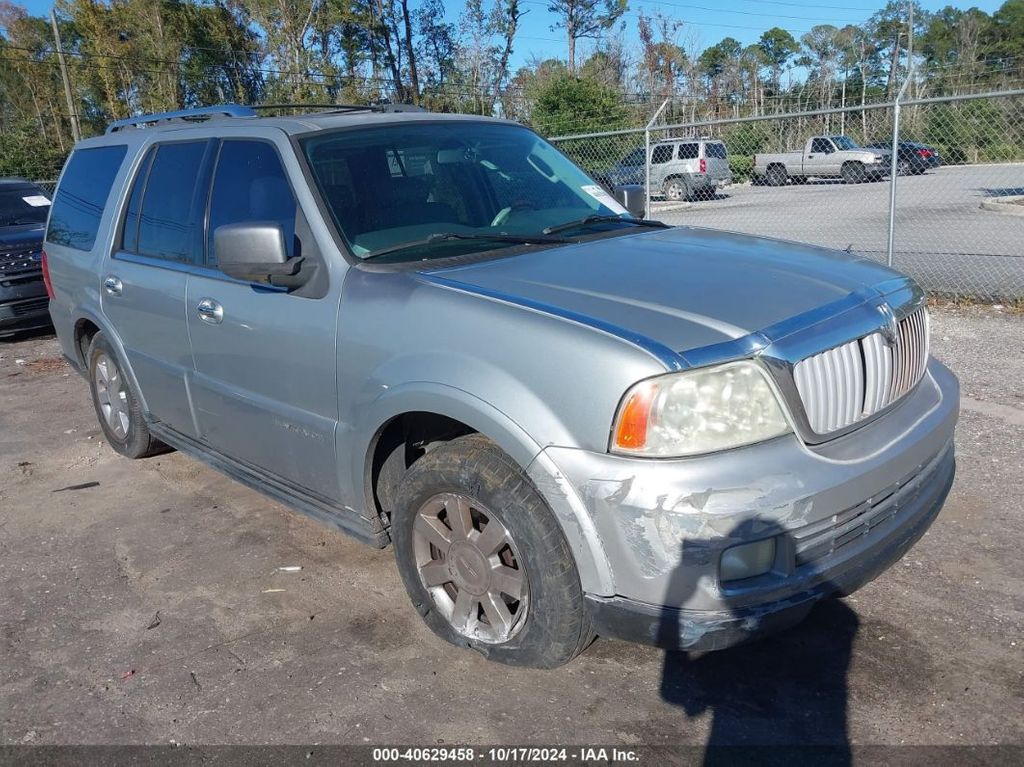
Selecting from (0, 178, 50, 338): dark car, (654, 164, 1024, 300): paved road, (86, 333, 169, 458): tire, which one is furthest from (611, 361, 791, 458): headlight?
(0, 178, 50, 338): dark car

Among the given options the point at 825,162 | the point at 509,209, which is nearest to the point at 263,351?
the point at 509,209

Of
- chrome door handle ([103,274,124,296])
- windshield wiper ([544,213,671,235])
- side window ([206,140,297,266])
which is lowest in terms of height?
chrome door handle ([103,274,124,296])

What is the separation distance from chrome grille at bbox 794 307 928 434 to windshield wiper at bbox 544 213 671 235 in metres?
1.34

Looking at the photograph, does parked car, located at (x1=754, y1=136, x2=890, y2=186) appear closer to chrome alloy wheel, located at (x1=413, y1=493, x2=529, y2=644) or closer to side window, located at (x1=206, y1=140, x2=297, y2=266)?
side window, located at (x1=206, y1=140, x2=297, y2=266)

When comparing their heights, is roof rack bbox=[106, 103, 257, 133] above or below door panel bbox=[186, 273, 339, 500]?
above

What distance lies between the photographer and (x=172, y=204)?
4.34 meters

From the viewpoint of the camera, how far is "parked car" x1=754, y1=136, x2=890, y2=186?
744 inches

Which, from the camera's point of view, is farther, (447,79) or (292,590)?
(447,79)

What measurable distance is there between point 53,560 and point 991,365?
6.27 metres

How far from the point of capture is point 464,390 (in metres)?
2.80

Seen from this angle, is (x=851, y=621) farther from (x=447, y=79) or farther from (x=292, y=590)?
(x=447, y=79)

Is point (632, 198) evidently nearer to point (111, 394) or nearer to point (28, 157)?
point (111, 394)

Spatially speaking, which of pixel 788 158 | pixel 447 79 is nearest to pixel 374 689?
pixel 788 158

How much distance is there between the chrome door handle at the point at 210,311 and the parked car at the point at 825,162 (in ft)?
54.9
